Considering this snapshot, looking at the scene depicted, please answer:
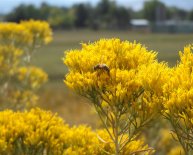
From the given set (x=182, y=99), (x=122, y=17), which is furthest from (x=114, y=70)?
(x=122, y=17)

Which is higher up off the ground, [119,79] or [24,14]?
[119,79]

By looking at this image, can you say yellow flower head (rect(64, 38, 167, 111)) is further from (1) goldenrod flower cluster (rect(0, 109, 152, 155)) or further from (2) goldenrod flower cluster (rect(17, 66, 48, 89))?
(2) goldenrod flower cluster (rect(17, 66, 48, 89))

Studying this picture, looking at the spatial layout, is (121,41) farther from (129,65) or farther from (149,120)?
(149,120)

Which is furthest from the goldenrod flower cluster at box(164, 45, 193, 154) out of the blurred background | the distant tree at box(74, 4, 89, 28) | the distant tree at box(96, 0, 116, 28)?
the distant tree at box(74, 4, 89, 28)

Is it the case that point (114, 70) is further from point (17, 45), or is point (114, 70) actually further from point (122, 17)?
point (122, 17)

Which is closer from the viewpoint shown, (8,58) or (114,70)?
(114,70)

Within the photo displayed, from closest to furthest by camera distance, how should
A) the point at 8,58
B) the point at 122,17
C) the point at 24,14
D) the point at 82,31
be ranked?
1. the point at 8,58
2. the point at 24,14
3. the point at 82,31
4. the point at 122,17

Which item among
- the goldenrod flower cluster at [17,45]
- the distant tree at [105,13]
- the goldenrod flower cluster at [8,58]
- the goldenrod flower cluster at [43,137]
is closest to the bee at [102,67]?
the goldenrod flower cluster at [43,137]

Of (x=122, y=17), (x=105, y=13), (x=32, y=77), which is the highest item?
(x=32, y=77)
